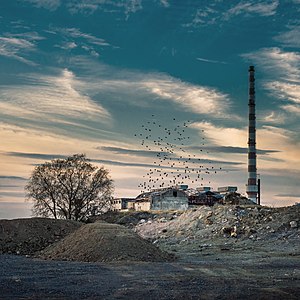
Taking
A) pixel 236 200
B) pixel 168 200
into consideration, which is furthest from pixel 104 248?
pixel 168 200

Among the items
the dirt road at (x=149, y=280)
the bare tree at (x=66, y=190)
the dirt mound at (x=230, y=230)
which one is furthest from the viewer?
the bare tree at (x=66, y=190)

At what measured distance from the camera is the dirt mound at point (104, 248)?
82.8 feet

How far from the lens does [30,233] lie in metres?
33.3

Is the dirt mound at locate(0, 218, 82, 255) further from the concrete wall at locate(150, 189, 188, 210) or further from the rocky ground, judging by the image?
the concrete wall at locate(150, 189, 188, 210)

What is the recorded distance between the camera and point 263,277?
1866cm

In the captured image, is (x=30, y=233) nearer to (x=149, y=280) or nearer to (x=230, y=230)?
(x=230, y=230)

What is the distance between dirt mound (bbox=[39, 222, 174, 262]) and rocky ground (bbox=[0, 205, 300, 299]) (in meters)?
0.05

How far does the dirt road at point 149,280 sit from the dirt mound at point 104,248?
1.93m

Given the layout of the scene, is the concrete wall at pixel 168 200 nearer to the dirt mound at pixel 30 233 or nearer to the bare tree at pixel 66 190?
the bare tree at pixel 66 190

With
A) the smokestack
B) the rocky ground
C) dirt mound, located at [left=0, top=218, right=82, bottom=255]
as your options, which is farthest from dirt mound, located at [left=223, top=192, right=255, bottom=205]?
dirt mound, located at [left=0, top=218, right=82, bottom=255]

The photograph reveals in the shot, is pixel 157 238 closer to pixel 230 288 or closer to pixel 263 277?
pixel 263 277

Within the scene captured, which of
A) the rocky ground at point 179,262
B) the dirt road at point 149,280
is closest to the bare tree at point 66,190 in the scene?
the rocky ground at point 179,262

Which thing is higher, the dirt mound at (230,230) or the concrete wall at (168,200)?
the concrete wall at (168,200)

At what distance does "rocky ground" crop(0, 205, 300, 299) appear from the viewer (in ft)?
49.5
